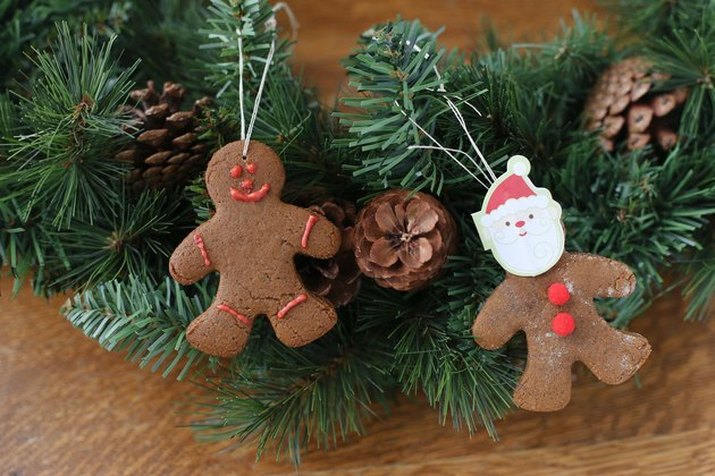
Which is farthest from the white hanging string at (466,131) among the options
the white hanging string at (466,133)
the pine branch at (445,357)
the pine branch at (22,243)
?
the pine branch at (22,243)

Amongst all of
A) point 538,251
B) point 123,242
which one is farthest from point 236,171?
point 538,251

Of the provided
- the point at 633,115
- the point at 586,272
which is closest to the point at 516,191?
the point at 586,272

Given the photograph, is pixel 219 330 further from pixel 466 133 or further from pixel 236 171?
pixel 466 133

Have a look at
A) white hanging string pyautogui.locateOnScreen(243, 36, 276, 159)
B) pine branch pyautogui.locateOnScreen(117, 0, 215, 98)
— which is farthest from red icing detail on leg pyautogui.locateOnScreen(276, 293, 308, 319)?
pine branch pyautogui.locateOnScreen(117, 0, 215, 98)

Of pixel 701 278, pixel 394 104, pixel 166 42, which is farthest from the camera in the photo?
pixel 166 42

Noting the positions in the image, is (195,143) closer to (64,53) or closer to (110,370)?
(64,53)

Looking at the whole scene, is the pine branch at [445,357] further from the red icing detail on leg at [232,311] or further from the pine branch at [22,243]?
the pine branch at [22,243]

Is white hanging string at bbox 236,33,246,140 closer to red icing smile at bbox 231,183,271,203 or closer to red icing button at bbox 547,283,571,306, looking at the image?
red icing smile at bbox 231,183,271,203

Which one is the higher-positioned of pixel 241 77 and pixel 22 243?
pixel 241 77
